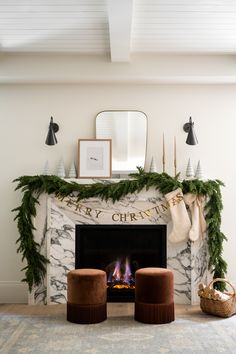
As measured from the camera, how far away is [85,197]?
4656mm

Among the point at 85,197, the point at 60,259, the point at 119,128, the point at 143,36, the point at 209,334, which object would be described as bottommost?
the point at 209,334

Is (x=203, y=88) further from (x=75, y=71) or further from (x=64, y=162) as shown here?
(x=64, y=162)

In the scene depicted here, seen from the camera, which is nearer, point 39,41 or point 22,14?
point 22,14

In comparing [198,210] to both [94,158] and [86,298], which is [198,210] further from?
[86,298]

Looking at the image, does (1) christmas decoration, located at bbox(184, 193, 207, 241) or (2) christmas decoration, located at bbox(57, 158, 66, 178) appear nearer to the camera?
(1) christmas decoration, located at bbox(184, 193, 207, 241)

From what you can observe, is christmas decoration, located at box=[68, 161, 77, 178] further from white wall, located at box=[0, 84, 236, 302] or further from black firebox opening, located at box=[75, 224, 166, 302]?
black firebox opening, located at box=[75, 224, 166, 302]

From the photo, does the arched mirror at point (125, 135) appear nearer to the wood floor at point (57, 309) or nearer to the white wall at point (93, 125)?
the white wall at point (93, 125)

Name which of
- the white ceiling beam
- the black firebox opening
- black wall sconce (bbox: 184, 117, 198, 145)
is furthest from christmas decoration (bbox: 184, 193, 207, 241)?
the white ceiling beam

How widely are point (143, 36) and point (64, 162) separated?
1544 mm

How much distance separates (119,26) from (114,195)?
165 cm

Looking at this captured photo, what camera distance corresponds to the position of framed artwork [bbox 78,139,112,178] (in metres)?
4.73

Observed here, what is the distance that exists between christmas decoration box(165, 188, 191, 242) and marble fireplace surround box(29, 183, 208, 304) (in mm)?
99

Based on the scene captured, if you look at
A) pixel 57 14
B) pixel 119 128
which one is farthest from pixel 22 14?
pixel 119 128

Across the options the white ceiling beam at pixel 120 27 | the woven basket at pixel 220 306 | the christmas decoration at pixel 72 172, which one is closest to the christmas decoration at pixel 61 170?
the christmas decoration at pixel 72 172
